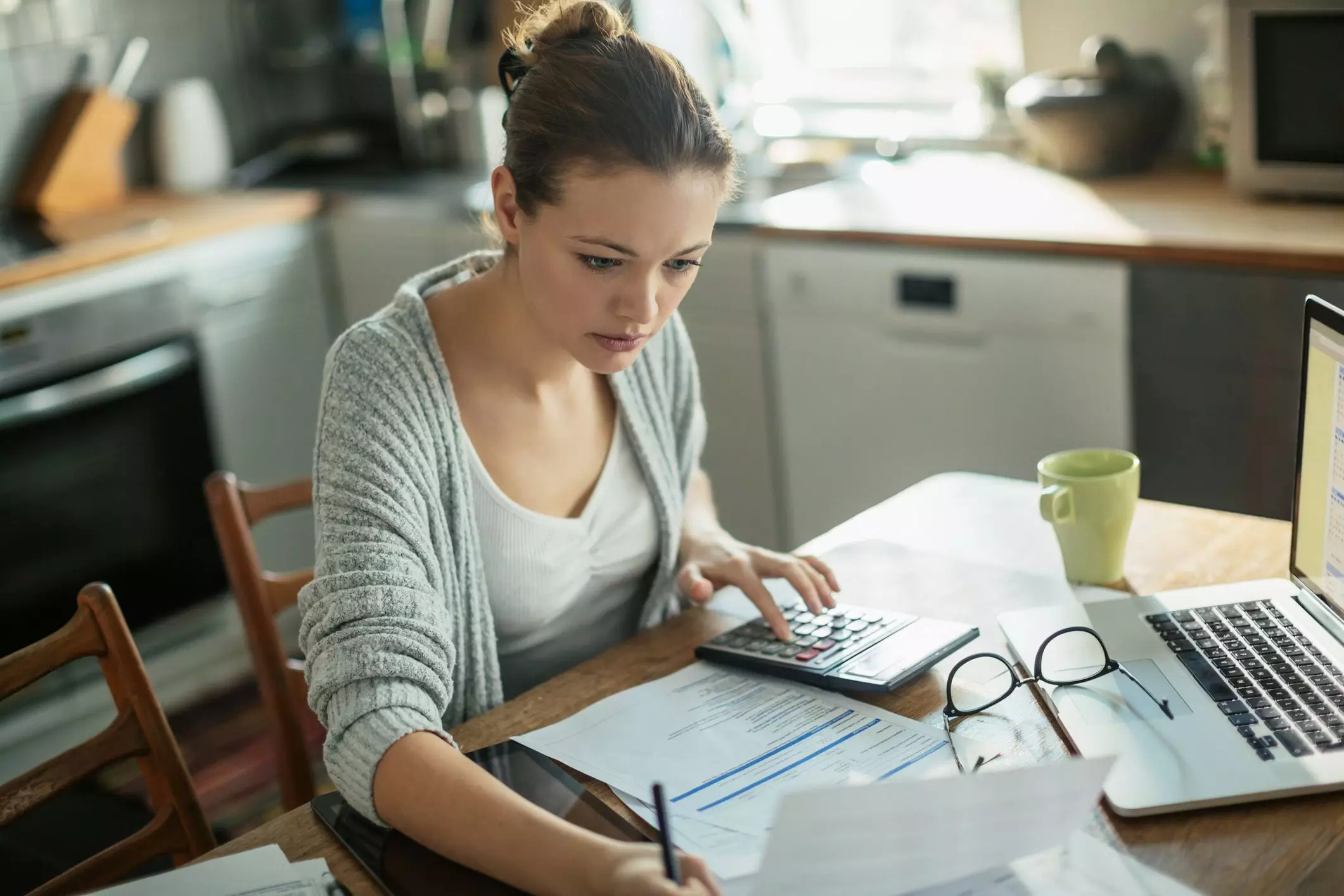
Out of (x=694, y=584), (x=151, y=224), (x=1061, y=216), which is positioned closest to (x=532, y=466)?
(x=694, y=584)

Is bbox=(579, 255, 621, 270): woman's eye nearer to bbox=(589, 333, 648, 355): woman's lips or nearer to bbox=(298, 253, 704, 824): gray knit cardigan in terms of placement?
bbox=(589, 333, 648, 355): woman's lips

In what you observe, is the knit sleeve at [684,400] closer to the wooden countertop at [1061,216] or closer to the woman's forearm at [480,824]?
the woman's forearm at [480,824]

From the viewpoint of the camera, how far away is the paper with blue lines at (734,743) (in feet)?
3.36

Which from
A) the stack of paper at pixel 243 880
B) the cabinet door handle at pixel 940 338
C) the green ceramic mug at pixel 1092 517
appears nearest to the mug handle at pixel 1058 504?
the green ceramic mug at pixel 1092 517

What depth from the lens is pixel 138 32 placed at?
11.3 feet

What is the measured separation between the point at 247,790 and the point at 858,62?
2.10m

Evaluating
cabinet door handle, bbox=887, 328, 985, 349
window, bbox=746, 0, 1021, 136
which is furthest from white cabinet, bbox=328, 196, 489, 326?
cabinet door handle, bbox=887, 328, 985, 349

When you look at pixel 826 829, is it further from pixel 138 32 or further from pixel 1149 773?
pixel 138 32

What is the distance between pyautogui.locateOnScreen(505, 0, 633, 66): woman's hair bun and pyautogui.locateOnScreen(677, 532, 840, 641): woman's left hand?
0.51 meters

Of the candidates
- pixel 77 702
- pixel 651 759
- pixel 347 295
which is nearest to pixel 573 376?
pixel 651 759

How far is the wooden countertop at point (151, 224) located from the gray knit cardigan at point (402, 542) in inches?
56.7

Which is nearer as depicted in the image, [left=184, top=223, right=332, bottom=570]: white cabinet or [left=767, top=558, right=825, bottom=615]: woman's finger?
[left=767, top=558, right=825, bottom=615]: woman's finger

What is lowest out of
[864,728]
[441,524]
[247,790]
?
[247,790]

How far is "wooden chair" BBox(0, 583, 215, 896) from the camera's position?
1.18m
